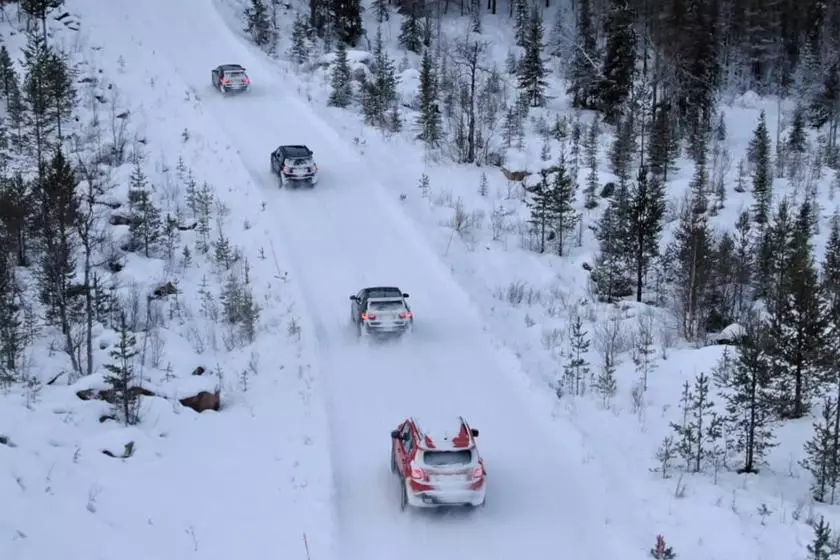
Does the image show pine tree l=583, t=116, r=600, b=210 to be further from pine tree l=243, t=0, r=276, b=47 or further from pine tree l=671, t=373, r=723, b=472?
pine tree l=243, t=0, r=276, b=47

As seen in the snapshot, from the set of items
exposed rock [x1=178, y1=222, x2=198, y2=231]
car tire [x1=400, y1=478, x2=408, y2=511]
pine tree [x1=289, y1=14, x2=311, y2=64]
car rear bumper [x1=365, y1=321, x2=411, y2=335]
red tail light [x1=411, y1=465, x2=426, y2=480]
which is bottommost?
car tire [x1=400, y1=478, x2=408, y2=511]

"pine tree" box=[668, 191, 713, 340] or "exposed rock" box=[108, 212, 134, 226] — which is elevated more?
"exposed rock" box=[108, 212, 134, 226]

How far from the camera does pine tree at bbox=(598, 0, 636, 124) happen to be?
167 feet

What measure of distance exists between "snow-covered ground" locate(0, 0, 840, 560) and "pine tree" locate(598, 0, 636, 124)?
16.1 meters

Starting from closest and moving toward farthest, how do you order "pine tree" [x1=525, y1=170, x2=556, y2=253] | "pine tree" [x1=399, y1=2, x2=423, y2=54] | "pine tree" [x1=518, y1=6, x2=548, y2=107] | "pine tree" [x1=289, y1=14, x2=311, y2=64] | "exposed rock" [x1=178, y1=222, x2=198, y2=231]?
"exposed rock" [x1=178, y1=222, x2=198, y2=231], "pine tree" [x1=525, y1=170, x2=556, y2=253], "pine tree" [x1=518, y1=6, x2=548, y2=107], "pine tree" [x1=289, y1=14, x2=311, y2=64], "pine tree" [x1=399, y1=2, x2=423, y2=54]

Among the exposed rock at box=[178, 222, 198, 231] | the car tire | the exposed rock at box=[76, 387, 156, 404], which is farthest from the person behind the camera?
the exposed rock at box=[178, 222, 198, 231]

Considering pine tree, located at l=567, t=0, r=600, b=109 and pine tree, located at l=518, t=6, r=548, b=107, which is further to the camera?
pine tree, located at l=567, t=0, r=600, b=109

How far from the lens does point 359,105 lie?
46750 millimetres

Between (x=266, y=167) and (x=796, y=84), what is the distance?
4615 centimetres

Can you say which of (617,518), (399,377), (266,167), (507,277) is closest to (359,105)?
(266,167)

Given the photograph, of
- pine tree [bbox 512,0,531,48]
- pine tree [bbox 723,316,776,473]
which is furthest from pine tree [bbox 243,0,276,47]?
pine tree [bbox 723,316,776,473]

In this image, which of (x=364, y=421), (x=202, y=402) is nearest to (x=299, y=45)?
(x=202, y=402)

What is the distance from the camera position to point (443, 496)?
46.7 ft

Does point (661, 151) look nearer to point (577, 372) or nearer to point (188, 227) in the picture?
point (188, 227)
